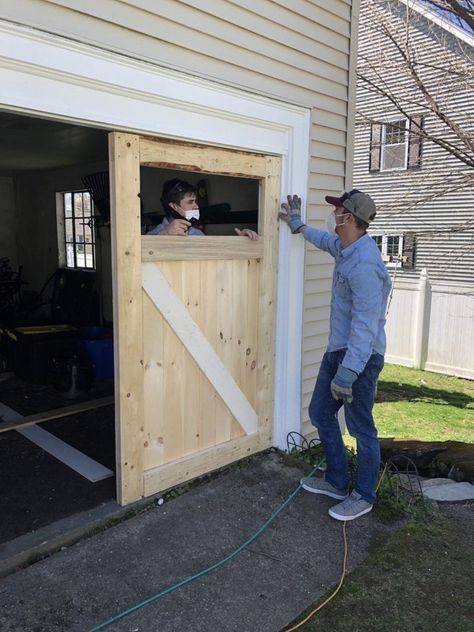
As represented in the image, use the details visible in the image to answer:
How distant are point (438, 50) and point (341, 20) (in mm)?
7272

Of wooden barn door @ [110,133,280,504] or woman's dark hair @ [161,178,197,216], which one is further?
woman's dark hair @ [161,178,197,216]

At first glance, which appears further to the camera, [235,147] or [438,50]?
[438,50]

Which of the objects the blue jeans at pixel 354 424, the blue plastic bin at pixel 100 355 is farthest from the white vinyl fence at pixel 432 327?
the blue jeans at pixel 354 424

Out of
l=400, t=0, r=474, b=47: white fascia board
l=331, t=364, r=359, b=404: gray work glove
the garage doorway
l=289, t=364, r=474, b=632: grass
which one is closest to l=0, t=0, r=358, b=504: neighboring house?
the garage doorway

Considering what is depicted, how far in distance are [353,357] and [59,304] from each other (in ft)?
20.3

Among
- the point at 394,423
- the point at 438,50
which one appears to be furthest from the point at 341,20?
the point at 438,50

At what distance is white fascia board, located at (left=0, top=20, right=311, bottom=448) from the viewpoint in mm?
2418

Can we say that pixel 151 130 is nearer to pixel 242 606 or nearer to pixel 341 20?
pixel 341 20

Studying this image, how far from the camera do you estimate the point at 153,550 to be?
9.14ft

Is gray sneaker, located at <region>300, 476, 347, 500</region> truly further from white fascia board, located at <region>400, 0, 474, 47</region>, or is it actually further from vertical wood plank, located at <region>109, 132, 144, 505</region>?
white fascia board, located at <region>400, 0, 474, 47</region>

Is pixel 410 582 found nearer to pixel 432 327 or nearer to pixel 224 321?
pixel 224 321

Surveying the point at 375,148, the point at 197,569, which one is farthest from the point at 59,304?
the point at 375,148

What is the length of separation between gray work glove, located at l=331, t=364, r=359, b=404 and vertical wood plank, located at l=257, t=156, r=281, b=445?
98cm

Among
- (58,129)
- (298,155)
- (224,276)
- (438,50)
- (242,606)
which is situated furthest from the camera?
(438,50)
